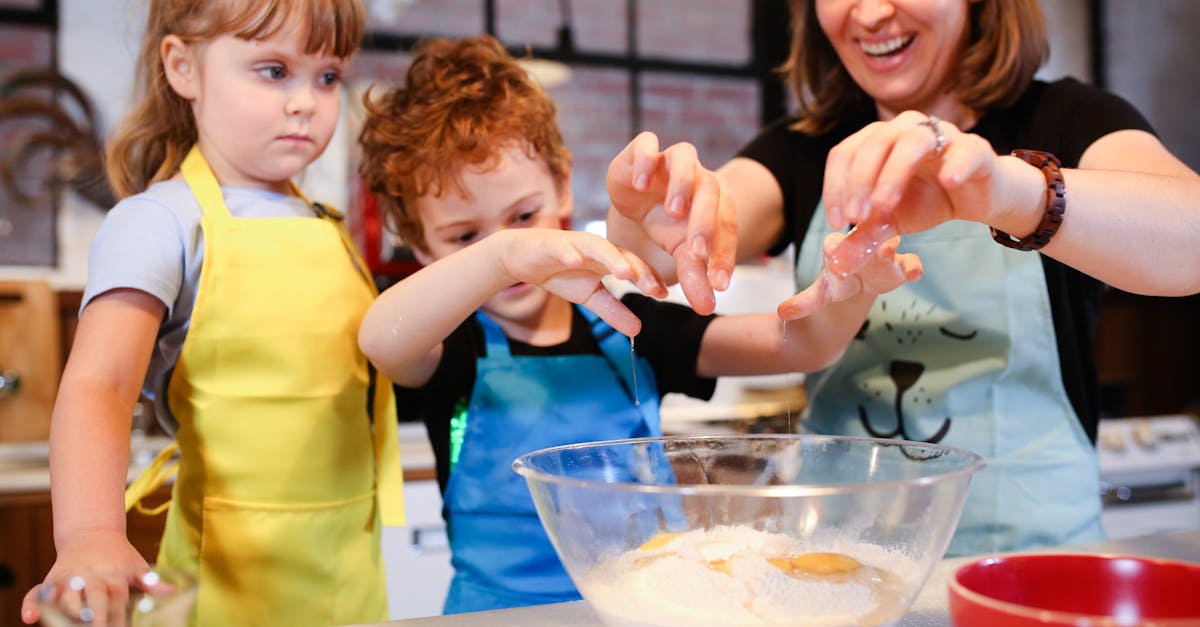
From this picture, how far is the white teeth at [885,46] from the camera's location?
1.12m

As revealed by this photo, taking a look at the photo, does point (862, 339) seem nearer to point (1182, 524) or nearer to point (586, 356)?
point (586, 356)

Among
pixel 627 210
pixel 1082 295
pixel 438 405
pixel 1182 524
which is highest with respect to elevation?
pixel 627 210

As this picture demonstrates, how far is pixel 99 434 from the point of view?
781 millimetres

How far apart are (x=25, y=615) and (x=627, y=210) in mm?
571

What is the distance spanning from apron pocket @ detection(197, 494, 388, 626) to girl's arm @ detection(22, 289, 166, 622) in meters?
0.17

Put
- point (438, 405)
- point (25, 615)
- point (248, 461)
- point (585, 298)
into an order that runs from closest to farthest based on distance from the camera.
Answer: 1. point (25, 615)
2. point (585, 298)
3. point (248, 461)
4. point (438, 405)

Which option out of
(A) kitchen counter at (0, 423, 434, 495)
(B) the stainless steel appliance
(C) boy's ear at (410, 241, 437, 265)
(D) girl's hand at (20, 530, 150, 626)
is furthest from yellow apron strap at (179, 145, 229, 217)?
(B) the stainless steel appliance

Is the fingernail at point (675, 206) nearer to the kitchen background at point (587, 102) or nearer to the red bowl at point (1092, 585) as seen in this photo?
the red bowl at point (1092, 585)

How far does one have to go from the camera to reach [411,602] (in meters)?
2.10

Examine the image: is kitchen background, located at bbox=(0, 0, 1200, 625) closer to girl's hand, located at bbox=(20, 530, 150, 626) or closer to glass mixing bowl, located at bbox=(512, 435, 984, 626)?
girl's hand, located at bbox=(20, 530, 150, 626)

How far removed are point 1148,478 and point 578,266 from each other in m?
2.27

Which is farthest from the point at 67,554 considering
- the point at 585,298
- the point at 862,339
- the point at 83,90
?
the point at 83,90

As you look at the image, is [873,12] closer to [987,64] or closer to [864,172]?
[987,64]

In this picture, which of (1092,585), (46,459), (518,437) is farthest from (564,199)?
(46,459)
